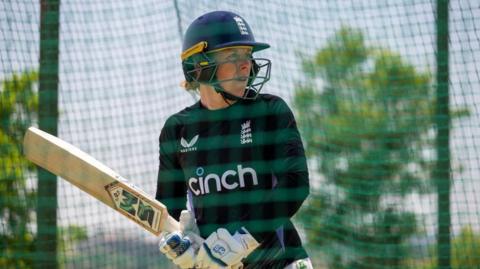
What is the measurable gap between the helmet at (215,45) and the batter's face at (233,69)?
0.07ft

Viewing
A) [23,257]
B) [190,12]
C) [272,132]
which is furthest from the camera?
[190,12]

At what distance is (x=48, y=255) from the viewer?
5070mm

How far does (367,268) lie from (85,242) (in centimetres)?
158

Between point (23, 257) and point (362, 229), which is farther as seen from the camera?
point (362, 229)

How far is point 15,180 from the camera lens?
16.8 ft

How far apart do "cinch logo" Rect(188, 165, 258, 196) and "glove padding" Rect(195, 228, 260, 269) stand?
0.22 m

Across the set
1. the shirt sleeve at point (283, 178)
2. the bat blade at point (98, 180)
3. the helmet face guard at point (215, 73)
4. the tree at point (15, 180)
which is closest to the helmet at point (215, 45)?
the helmet face guard at point (215, 73)

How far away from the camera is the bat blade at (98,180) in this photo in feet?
12.0

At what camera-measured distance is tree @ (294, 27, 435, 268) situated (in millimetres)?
5297

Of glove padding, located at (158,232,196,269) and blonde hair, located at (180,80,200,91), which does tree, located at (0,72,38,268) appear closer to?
blonde hair, located at (180,80,200,91)

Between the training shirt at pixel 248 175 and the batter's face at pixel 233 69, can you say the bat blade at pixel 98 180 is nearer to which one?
the training shirt at pixel 248 175

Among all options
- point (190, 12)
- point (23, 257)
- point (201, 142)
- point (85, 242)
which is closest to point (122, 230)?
point (85, 242)

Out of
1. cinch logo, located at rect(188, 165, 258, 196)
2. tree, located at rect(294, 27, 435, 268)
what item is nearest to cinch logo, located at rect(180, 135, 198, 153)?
cinch logo, located at rect(188, 165, 258, 196)

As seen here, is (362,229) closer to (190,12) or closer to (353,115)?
(353,115)
